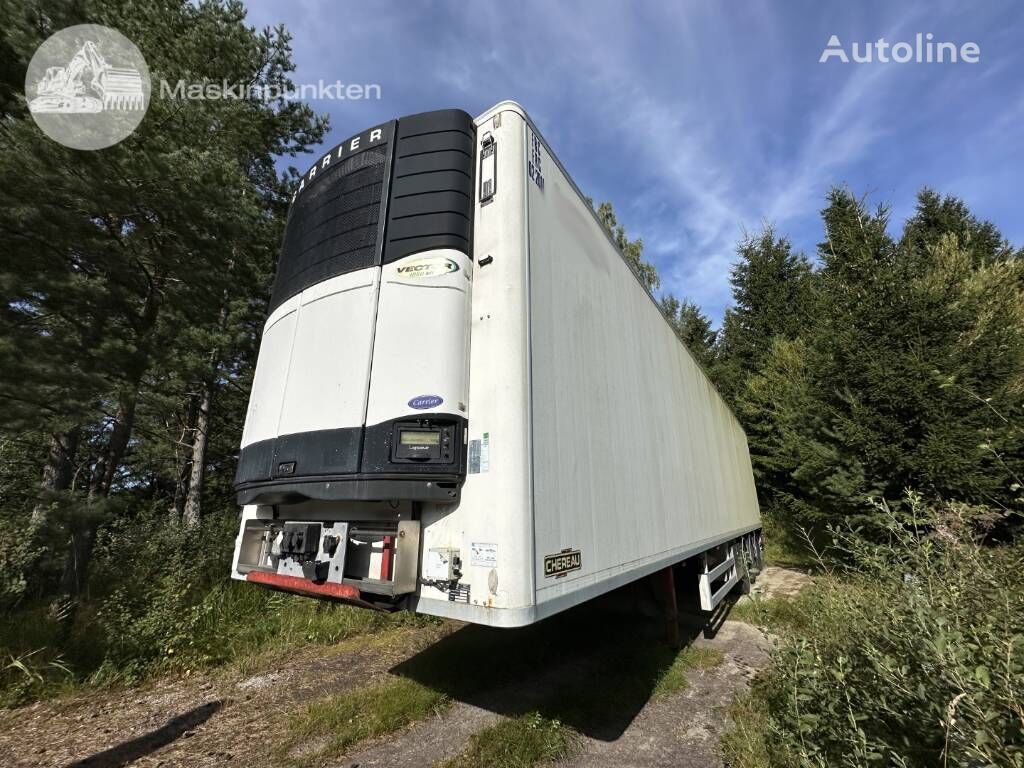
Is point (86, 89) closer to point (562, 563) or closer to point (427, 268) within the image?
point (427, 268)

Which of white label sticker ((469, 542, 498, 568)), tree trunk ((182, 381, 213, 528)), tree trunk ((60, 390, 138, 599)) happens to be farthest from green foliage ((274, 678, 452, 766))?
tree trunk ((182, 381, 213, 528))

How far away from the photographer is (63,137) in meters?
4.83

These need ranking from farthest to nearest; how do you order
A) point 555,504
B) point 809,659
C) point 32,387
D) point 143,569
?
point 143,569, point 32,387, point 555,504, point 809,659

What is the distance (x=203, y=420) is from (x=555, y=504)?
33.3 ft

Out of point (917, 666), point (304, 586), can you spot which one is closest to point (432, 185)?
point (304, 586)

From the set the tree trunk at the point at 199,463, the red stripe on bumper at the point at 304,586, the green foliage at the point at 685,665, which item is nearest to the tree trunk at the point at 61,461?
the tree trunk at the point at 199,463

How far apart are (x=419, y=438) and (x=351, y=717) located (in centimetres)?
272

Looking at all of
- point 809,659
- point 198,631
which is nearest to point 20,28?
point 198,631

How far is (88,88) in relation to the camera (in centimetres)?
529

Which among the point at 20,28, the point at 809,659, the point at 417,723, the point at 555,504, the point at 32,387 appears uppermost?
the point at 20,28

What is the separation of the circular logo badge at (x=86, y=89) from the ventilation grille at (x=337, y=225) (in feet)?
13.6

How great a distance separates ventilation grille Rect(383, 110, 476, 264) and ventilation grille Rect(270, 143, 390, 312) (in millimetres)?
129

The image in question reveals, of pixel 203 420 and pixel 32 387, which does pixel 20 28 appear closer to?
pixel 32 387

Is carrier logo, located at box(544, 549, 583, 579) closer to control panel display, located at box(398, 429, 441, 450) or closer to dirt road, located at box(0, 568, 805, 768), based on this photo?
control panel display, located at box(398, 429, 441, 450)
